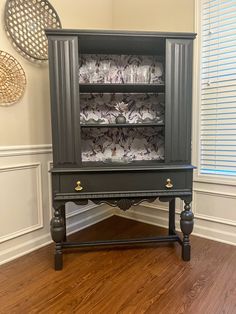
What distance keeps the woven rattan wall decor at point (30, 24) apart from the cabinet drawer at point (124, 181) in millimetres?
1104

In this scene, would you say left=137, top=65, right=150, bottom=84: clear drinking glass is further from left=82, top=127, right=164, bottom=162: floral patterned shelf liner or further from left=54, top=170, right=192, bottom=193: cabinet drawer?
left=54, top=170, right=192, bottom=193: cabinet drawer

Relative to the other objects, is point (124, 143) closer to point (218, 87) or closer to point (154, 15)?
point (218, 87)

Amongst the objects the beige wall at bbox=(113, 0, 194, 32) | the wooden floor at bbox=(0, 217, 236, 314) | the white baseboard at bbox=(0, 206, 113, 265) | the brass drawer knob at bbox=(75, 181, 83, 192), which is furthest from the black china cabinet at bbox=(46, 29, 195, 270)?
the beige wall at bbox=(113, 0, 194, 32)

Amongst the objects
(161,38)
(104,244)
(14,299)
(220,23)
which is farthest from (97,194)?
(220,23)

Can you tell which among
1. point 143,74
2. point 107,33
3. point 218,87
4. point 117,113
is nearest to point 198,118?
point 218,87

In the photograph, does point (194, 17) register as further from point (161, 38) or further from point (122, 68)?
point (122, 68)

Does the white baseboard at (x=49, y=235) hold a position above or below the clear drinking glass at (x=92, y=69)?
below

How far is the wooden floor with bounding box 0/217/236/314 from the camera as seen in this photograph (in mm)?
1515

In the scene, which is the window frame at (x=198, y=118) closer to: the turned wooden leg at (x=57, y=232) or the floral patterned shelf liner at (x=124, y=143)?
the floral patterned shelf liner at (x=124, y=143)

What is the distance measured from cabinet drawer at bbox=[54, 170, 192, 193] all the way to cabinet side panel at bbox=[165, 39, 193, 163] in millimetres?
143

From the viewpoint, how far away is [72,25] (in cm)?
241

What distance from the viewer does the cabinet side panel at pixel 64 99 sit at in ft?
5.90

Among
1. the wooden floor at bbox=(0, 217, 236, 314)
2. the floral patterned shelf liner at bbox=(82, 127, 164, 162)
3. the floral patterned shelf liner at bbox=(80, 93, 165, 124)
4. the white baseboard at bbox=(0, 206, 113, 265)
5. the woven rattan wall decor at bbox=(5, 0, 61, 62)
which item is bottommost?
the wooden floor at bbox=(0, 217, 236, 314)

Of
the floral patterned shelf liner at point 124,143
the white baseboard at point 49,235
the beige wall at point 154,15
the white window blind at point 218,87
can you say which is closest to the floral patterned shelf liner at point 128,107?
the floral patterned shelf liner at point 124,143
